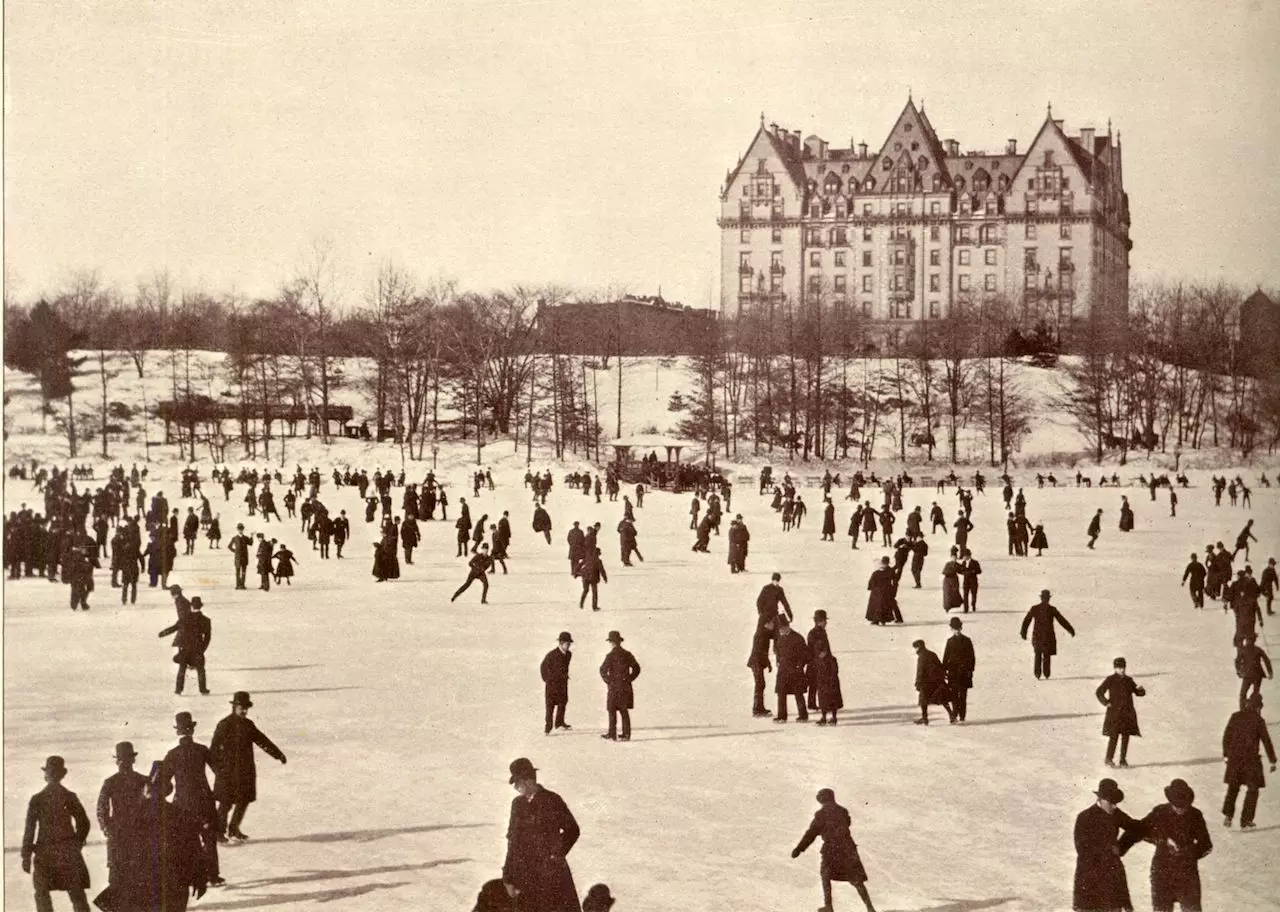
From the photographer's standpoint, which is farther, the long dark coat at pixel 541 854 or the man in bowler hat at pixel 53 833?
the man in bowler hat at pixel 53 833

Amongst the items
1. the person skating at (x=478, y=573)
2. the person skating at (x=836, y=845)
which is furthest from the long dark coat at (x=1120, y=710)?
the person skating at (x=478, y=573)

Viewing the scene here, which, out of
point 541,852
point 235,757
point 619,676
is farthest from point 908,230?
point 541,852

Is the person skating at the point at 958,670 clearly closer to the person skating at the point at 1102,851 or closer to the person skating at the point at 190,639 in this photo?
the person skating at the point at 1102,851

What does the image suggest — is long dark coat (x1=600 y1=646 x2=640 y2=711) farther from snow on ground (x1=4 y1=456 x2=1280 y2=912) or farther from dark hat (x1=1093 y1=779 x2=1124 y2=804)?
dark hat (x1=1093 y1=779 x2=1124 y2=804)

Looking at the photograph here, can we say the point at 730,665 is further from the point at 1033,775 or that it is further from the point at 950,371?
the point at 950,371

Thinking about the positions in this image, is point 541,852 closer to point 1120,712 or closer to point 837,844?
point 837,844

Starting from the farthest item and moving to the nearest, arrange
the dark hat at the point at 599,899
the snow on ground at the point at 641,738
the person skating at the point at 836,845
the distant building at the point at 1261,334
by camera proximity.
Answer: the distant building at the point at 1261,334 < the snow on ground at the point at 641,738 < the person skating at the point at 836,845 < the dark hat at the point at 599,899
